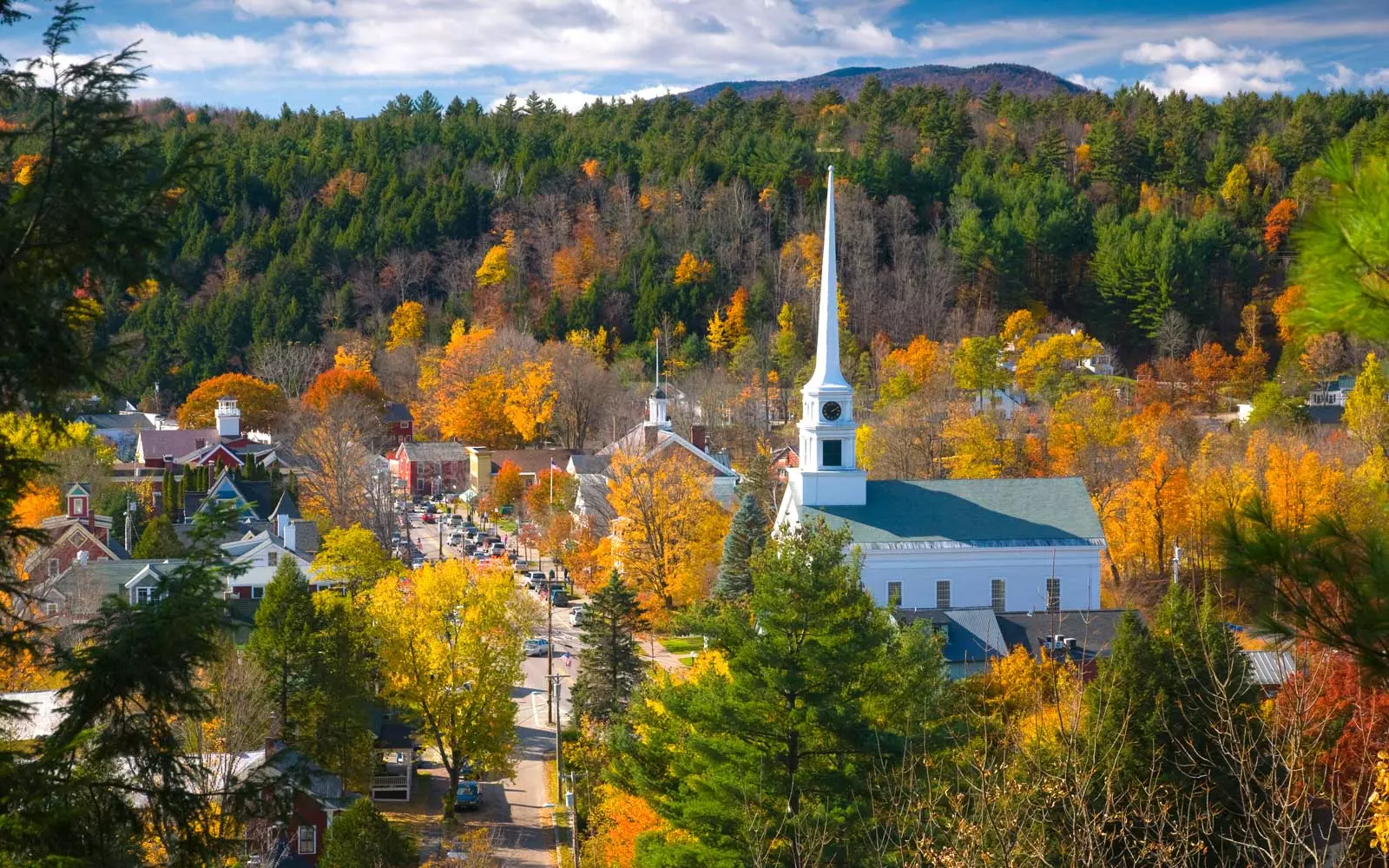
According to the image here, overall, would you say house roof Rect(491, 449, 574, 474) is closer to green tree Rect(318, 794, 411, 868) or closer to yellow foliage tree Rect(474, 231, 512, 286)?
yellow foliage tree Rect(474, 231, 512, 286)

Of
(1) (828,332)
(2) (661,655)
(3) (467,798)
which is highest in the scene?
(1) (828,332)

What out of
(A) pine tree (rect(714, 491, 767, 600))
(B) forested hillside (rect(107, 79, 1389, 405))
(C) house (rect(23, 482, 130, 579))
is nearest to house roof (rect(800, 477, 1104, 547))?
(A) pine tree (rect(714, 491, 767, 600))

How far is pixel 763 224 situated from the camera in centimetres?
10944

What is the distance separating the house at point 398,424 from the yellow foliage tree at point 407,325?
46.7 ft

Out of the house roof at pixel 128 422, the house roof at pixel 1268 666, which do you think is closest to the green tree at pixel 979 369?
the house roof at pixel 1268 666

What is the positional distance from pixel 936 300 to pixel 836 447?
61713 millimetres

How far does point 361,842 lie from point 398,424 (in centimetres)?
6484

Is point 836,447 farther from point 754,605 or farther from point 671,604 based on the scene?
point 754,605

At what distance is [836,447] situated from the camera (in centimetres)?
3872

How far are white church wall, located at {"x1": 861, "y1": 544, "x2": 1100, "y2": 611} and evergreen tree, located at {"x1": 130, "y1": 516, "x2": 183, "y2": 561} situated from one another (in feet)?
67.2

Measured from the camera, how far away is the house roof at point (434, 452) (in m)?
75.1

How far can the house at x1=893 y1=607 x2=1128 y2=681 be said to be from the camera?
30.8m

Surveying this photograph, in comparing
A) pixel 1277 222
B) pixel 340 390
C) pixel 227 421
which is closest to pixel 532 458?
pixel 227 421

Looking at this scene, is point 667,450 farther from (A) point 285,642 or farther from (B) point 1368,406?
(A) point 285,642
